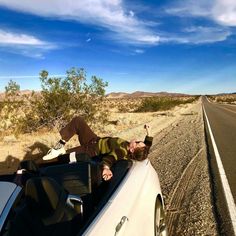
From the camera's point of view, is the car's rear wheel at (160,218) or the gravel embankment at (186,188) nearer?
the car's rear wheel at (160,218)

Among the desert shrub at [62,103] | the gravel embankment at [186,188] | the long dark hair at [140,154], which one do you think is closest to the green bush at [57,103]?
the desert shrub at [62,103]

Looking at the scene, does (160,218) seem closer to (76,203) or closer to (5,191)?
(76,203)

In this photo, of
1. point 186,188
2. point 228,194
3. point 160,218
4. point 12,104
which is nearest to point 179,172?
point 186,188

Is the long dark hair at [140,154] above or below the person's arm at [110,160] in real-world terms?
above

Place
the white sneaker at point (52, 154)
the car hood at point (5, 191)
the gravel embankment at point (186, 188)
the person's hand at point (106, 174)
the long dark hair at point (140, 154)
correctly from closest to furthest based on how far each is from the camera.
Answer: the car hood at point (5, 191)
the person's hand at point (106, 174)
the long dark hair at point (140, 154)
the gravel embankment at point (186, 188)
the white sneaker at point (52, 154)

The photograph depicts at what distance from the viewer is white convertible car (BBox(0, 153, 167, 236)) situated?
2.42 m

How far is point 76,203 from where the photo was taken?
2861 mm

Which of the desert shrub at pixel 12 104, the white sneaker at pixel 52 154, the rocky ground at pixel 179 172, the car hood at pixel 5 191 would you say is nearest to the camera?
the car hood at pixel 5 191

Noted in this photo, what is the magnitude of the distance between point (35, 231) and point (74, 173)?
901mm

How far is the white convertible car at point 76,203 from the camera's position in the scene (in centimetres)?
242

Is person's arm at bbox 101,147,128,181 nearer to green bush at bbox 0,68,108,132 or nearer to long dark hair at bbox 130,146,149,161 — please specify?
long dark hair at bbox 130,146,149,161

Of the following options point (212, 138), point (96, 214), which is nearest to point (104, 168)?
point (96, 214)

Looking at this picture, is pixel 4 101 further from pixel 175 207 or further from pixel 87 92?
pixel 175 207

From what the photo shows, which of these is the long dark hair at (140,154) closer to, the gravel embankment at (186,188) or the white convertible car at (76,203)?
the white convertible car at (76,203)
